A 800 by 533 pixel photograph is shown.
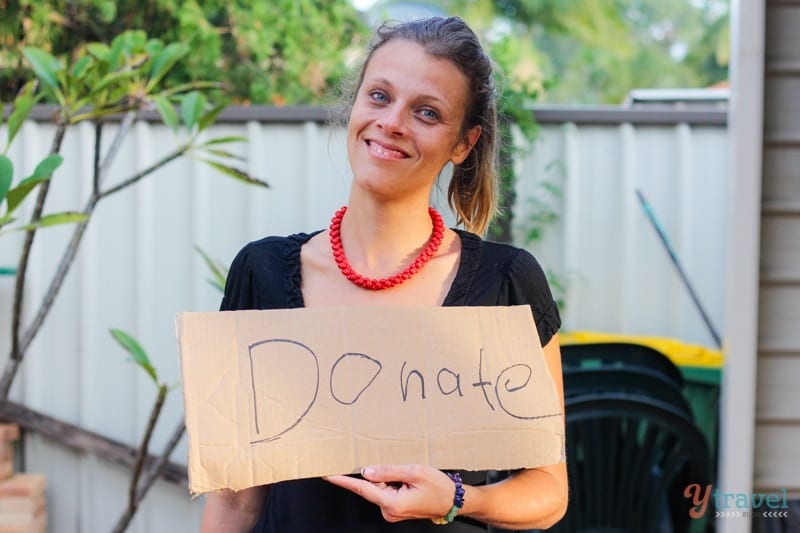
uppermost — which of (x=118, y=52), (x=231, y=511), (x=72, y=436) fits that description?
(x=118, y=52)

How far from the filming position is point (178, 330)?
1264 mm

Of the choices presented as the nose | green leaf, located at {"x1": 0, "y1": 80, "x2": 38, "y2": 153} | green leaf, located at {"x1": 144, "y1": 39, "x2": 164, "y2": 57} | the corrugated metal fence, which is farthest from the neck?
the corrugated metal fence

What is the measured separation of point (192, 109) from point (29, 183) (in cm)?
64

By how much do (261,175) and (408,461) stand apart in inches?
94.8

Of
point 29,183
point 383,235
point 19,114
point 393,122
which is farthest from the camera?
point 19,114

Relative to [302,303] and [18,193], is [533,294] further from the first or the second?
[18,193]

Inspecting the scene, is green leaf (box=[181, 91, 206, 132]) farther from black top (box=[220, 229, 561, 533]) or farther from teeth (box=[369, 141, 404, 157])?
teeth (box=[369, 141, 404, 157])

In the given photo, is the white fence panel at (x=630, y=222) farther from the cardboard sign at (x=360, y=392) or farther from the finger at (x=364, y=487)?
the finger at (x=364, y=487)

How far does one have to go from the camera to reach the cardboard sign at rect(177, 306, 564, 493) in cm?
123

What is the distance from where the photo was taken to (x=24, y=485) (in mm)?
3334

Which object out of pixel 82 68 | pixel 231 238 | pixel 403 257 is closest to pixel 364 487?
pixel 403 257

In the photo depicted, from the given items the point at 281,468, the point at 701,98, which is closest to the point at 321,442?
the point at 281,468

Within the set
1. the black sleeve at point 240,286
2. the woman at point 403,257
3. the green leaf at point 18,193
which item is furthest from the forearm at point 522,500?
the green leaf at point 18,193

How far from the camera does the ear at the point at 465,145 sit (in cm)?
147
